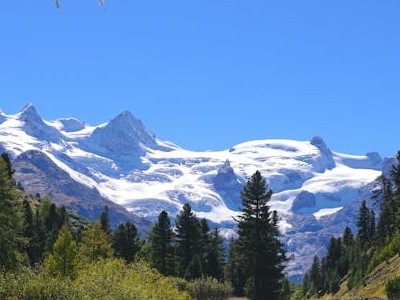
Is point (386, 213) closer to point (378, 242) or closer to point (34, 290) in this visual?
point (378, 242)

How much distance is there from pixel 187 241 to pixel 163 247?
4659mm

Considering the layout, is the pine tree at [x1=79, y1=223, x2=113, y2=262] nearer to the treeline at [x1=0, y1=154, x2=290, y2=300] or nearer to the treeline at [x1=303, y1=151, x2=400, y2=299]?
the treeline at [x1=0, y1=154, x2=290, y2=300]

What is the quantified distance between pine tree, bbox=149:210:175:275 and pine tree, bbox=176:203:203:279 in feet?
6.22

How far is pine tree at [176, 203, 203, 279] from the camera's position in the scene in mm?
112625

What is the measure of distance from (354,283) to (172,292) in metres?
81.1

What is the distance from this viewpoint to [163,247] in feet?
365

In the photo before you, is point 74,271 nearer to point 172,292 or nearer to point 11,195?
point 11,195

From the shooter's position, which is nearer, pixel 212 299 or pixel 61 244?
pixel 61 244

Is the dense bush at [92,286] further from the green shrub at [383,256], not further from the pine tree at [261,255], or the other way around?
the green shrub at [383,256]

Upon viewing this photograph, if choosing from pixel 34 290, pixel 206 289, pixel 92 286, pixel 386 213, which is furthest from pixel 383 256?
pixel 34 290

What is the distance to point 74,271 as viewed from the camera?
72562 mm

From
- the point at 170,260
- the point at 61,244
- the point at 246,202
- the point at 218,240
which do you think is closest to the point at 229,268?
the point at 218,240

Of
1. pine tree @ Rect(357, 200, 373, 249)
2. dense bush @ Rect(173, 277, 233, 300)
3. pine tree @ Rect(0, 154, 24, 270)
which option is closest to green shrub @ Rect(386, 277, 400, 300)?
dense bush @ Rect(173, 277, 233, 300)

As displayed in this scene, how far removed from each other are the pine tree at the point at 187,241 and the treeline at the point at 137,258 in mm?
165
